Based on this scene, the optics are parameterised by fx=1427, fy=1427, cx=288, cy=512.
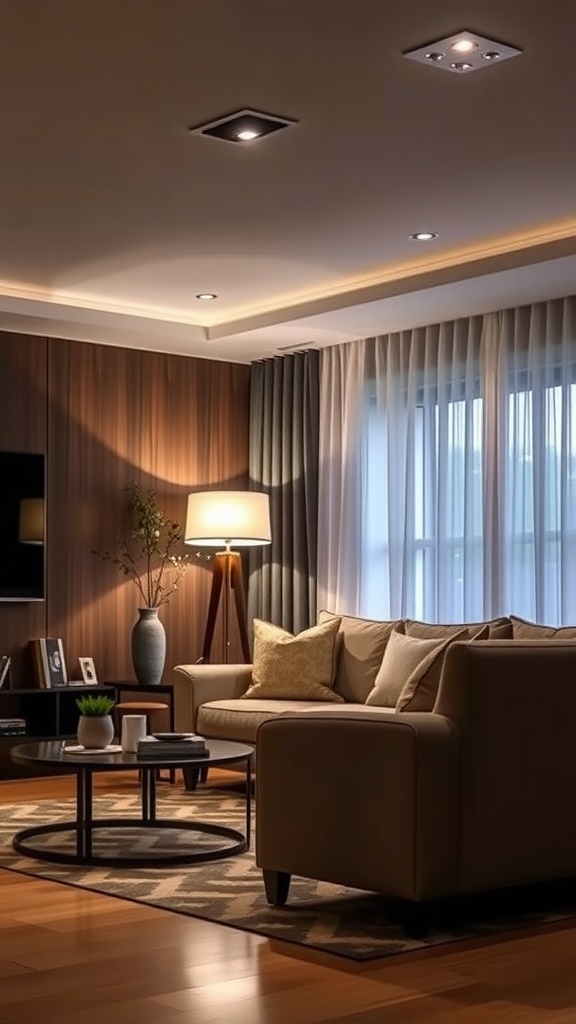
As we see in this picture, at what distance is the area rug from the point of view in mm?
3906

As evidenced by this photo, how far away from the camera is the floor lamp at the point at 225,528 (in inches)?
311

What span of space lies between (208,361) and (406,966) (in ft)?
18.2

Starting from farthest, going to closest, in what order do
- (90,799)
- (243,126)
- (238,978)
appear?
(90,799), (243,126), (238,978)

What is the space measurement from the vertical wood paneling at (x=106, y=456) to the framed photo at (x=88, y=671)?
0.06 meters

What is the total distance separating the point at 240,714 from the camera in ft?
22.2

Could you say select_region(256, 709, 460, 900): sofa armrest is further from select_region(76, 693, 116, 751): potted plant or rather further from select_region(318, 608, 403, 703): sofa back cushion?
select_region(318, 608, 403, 703): sofa back cushion

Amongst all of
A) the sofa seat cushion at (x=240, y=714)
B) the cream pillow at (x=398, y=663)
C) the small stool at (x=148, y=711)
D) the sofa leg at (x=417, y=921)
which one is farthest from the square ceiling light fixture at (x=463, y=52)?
the small stool at (x=148, y=711)

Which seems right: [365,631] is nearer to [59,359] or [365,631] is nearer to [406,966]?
[59,359]

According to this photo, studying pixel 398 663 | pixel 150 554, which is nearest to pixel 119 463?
pixel 150 554

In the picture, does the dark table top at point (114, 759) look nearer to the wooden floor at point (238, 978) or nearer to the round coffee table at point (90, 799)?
the round coffee table at point (90, 799)

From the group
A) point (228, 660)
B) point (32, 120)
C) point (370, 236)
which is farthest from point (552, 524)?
point (32, 120)

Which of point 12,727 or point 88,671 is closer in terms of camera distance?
point 12,727

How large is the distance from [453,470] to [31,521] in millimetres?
2299

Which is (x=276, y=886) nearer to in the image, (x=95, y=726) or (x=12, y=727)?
(x=95, y=726)
